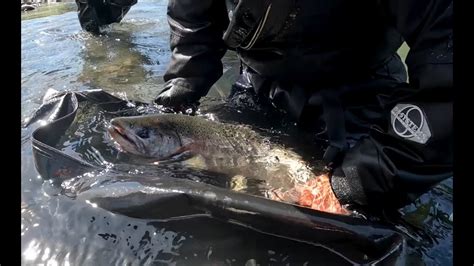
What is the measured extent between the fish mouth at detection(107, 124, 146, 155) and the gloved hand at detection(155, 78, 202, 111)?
71cm

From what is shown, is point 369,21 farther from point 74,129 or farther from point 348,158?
point 74,129

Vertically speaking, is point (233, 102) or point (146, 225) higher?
point (146, 225)

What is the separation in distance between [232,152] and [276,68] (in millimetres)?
591

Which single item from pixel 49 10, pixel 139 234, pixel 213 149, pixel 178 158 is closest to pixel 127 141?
pixel 178 158

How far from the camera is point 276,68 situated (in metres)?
3.03

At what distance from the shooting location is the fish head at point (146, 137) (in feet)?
9.02

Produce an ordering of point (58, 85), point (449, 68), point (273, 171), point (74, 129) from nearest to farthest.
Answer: point (449, 68) → point (273, 171) → point (74, 129) → point (58, 85)

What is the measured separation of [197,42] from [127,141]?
1.12m

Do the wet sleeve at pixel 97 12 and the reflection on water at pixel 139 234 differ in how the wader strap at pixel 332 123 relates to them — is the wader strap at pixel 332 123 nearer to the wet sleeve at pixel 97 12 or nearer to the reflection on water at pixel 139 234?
the reflection on water at pixel 139 234

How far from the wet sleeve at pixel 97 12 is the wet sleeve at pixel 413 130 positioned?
5.08 meters

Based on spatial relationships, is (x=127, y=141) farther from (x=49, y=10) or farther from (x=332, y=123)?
(x=49, y=10)

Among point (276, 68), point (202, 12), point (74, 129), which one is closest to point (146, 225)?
point (74, 129)

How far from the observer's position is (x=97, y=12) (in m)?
6.68

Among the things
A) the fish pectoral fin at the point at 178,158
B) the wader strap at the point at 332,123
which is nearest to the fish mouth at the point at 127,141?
the fish pectoral fin at the point at 178,158
